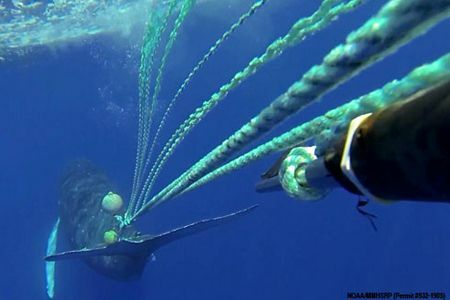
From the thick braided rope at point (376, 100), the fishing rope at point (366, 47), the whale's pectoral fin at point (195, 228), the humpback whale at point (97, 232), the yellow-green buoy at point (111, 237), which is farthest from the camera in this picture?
the yellow-green buoy at point (111, 237)

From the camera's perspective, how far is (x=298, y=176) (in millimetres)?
1889

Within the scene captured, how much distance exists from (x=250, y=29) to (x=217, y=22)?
215 cm

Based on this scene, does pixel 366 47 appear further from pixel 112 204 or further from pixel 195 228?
pixel 112 204

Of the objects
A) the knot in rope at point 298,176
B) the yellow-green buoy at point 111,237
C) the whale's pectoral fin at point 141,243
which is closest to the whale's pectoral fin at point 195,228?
the whale's pectoral fin at point 141,243

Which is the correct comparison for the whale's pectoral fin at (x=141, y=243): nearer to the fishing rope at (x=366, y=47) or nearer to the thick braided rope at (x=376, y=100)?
the thick braided rope at (x=376, y=100)

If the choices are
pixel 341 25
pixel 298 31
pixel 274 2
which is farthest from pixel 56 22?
pixel 298 31

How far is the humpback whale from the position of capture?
641cm

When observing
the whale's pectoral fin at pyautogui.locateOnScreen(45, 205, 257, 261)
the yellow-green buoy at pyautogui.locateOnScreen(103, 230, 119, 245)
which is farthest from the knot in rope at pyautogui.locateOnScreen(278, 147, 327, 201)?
the yellow-green buoy at pyautogui.locateOnScreen(103, 230, 119, 245)

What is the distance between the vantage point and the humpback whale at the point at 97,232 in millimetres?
6406

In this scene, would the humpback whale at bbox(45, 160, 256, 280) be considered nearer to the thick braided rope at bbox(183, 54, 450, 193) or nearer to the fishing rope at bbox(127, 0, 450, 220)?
the thick braided rope at bbox(183, 54, 450, 193)

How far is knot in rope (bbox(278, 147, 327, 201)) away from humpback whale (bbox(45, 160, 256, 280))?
11.4 ft

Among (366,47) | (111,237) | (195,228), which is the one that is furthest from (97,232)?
(366,47)

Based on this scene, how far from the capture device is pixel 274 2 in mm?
22344

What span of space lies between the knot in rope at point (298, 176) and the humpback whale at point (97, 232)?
136 inches
